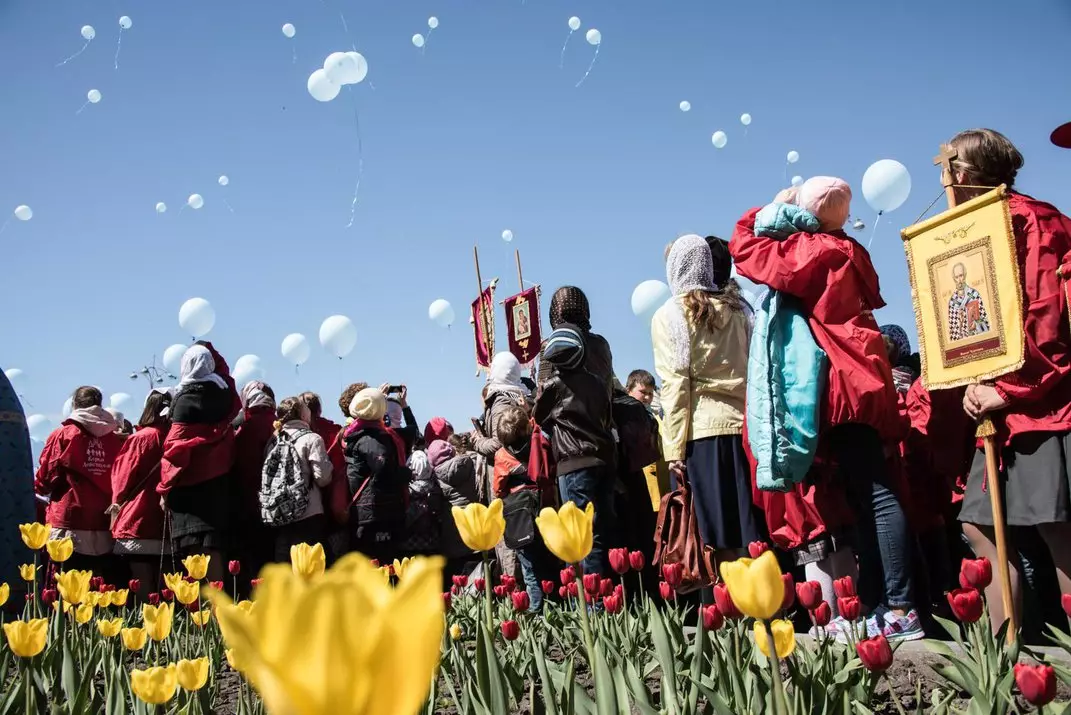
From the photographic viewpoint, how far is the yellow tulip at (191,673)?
5.02ft

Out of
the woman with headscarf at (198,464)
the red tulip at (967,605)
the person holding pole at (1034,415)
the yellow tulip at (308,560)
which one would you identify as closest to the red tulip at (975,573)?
the red tulip at (967,605)

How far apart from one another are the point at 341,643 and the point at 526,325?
47.6 feet

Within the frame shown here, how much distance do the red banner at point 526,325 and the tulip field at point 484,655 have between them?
11163 mm

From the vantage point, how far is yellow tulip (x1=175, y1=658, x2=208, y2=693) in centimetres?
153

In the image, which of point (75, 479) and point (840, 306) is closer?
point (840, 306)

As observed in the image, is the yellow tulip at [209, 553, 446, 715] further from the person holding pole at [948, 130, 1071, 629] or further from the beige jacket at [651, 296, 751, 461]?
the beige jacket at [651, 296, 751, 461]

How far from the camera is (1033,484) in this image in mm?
2465

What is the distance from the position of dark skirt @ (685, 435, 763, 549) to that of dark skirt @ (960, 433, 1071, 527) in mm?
847

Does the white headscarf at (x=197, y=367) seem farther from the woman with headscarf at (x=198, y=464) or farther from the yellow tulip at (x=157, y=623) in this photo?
the yellow tulip at (x=157, y=623)

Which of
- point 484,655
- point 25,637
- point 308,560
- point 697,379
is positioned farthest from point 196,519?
point 484,655

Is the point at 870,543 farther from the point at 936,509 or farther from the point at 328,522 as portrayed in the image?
the point at 328,522

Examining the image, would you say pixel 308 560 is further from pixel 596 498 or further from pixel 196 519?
pixel 196 519

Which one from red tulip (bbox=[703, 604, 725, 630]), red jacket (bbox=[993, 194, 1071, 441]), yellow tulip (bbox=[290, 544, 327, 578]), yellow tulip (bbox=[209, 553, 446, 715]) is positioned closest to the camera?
yellow tulip (bbox=[209, 553, 446, 715])

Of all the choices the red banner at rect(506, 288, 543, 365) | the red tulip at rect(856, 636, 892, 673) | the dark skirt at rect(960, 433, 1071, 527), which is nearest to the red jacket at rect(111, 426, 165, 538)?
the dark skirt at rect(960, 433, 1071, 527)
